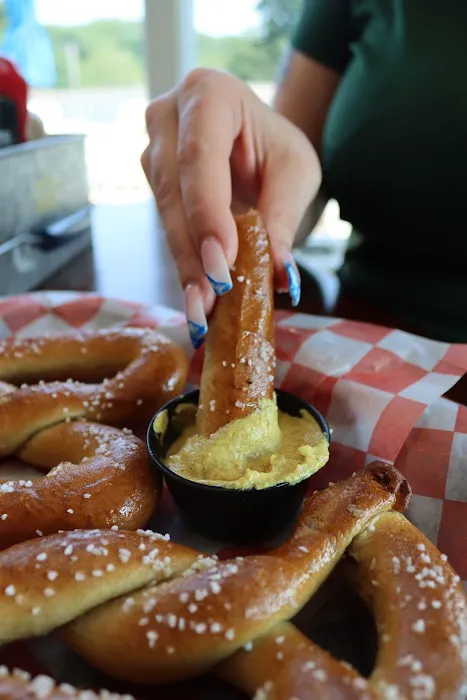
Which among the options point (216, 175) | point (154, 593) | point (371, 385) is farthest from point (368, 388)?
point (154, 593)

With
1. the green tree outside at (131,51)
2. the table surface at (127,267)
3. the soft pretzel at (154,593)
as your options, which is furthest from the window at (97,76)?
the soft pretzel at (154,593)

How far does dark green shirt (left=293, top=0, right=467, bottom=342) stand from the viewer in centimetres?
138

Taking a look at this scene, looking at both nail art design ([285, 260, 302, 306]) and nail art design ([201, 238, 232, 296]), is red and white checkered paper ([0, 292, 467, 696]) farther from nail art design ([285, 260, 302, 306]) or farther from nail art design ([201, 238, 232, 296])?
nail art design ([201, 238, 232, 296])

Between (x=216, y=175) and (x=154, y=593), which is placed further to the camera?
(x=216, y=175)

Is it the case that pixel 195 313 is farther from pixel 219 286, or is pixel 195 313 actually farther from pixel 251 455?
pixel 251 455

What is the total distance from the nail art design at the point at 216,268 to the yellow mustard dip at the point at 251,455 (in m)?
0.20

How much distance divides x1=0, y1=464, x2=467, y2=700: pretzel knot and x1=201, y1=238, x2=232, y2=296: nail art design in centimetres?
39

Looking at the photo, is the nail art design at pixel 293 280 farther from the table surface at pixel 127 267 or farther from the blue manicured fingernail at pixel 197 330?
the table surface at pixel 127 267

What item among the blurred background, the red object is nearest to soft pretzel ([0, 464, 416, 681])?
the red object

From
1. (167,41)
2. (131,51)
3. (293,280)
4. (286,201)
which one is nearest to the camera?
(293,280)

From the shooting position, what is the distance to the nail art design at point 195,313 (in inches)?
41.0

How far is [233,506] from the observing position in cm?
89

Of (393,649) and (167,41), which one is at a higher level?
(167,41)

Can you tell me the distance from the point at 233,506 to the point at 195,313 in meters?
0.34
